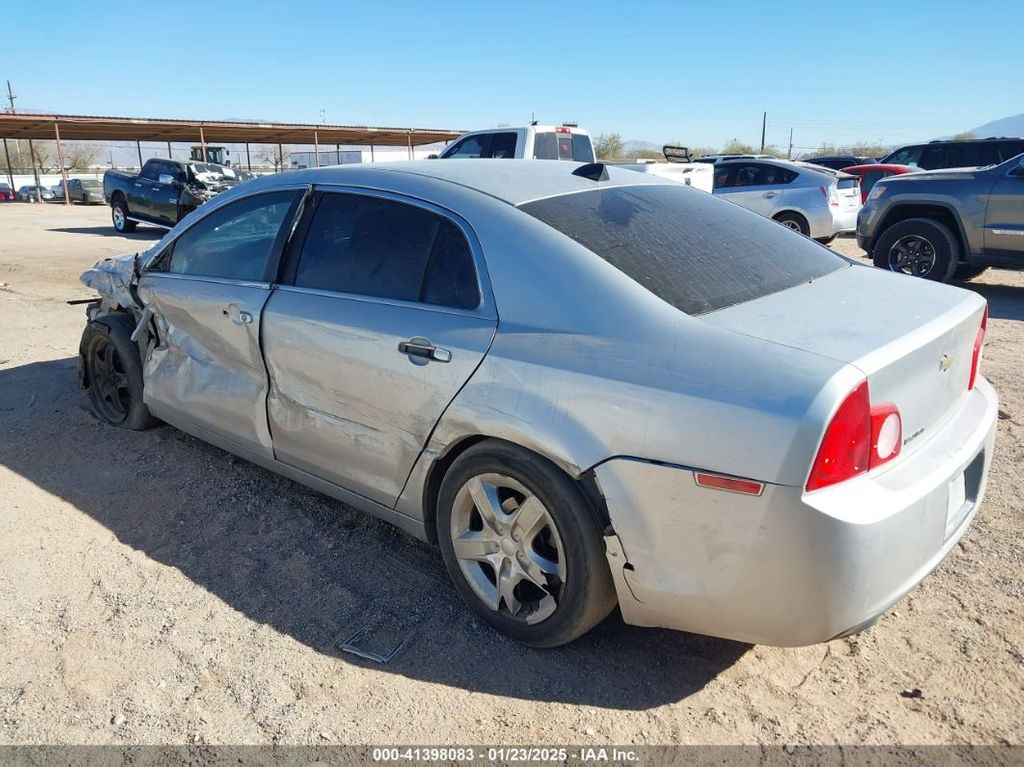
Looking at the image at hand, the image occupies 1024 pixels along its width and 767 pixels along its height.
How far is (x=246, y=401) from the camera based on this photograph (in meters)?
3.70

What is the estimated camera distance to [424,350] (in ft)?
9.31

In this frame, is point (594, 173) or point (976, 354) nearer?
point (976, 354)

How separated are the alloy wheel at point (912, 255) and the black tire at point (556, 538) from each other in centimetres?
835

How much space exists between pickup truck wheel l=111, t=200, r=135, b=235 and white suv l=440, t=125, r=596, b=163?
975 centimetres

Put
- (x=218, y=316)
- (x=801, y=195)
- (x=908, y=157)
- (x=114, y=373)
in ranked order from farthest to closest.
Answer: (x=908, y=157) → (x=801, y=195) → (x=114, y=373) → (x=218, y=316)

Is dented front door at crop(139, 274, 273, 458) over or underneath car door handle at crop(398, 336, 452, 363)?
underneath

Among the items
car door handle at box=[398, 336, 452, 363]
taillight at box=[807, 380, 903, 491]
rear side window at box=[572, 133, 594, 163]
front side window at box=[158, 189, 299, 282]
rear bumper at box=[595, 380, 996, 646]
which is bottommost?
rear bumper at box=[595, 380, 996, 646]

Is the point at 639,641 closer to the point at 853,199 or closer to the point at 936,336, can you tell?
the point at 936,336

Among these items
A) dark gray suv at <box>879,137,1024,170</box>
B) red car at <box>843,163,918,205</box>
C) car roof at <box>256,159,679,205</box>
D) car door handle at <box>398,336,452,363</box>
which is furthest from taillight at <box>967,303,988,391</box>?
red car at <box>843,163,918,205</box>

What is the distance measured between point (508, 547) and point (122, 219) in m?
17.9

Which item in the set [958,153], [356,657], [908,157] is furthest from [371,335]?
[908,157]

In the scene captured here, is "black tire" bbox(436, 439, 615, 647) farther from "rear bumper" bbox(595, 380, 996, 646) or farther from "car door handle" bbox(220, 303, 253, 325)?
"car door handle" bbox(220, 303, 253, 325)

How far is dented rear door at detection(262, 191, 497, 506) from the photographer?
2.83 meters

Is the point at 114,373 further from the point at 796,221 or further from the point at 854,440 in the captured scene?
the point at 796,221
